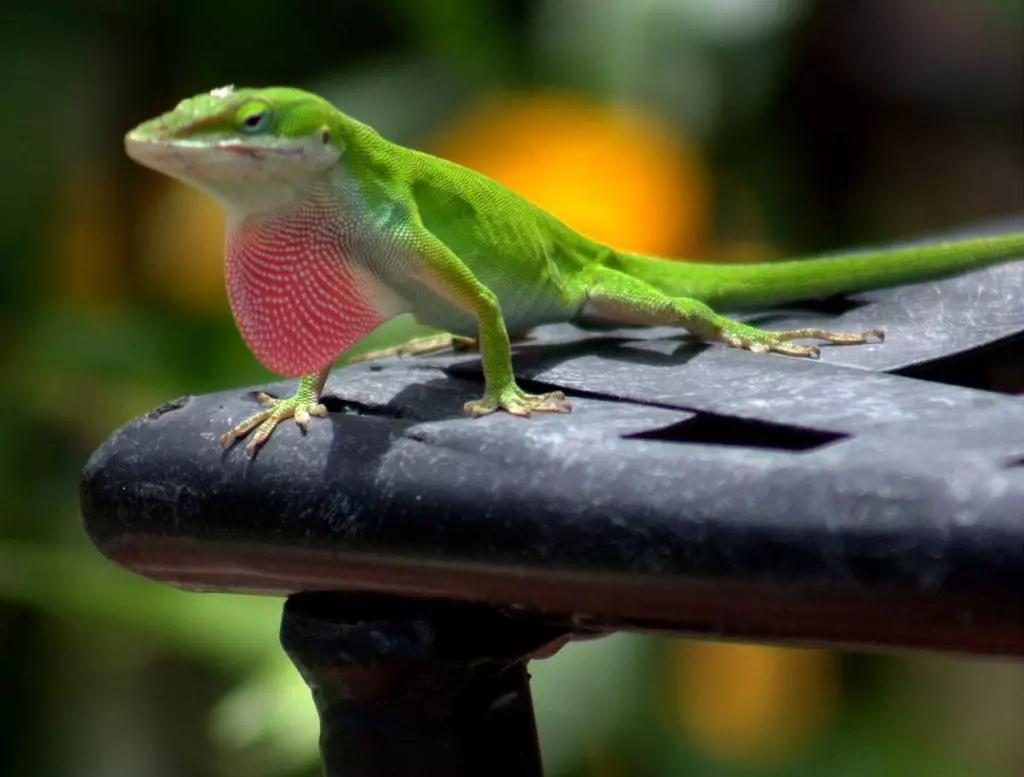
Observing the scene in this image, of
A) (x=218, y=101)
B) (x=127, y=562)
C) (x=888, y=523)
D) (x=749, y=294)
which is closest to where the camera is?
(x=888, y=523)

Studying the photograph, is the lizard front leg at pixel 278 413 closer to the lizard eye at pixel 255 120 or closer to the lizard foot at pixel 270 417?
the lizard foot at pixel 270 417

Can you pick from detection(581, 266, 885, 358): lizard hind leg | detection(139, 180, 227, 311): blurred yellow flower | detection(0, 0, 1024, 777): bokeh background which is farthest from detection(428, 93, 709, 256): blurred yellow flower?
detection(581, 266, 885, 358): lizard hind leg

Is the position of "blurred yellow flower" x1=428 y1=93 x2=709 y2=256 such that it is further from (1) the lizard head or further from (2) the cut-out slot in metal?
(2) the cut-out slot in metal

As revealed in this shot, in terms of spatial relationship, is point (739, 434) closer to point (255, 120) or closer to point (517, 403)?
point (517, 403)

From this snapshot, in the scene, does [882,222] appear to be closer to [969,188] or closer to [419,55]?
[969,188]

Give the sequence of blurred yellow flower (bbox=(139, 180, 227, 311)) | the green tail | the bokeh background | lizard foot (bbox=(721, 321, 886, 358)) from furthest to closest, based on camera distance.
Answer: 1. blurred yellow flower (bbox=(139, 180, 227, 311))
2. the bokeh background
3. the green tail
4. lizard foot (bbox=(721, 321, 886, 358))

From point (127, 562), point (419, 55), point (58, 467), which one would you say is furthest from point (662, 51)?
point (127, 562)

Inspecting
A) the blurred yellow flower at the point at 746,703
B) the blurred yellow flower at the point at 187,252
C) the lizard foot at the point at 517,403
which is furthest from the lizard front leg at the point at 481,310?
the blurred yellow flower at the point at 187,252
